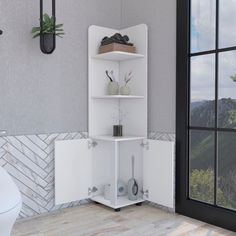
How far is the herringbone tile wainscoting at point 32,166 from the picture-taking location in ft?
8.21

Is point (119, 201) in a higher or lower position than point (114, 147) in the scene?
lower

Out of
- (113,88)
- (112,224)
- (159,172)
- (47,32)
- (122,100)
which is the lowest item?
(112,224)

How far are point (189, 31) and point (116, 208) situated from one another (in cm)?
166

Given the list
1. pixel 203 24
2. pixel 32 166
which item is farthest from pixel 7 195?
pixel 203 24

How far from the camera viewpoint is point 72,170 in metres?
2.83

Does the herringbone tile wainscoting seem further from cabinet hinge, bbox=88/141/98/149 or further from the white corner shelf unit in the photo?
cabinet hinge, bbox=88/141/98/149

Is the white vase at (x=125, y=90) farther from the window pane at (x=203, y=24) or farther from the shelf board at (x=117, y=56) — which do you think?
the window pane at (x=203, y=24)

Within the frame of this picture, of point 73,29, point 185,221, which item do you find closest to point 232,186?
point 185,221

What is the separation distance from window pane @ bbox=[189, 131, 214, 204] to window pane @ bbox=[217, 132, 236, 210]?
0.07m

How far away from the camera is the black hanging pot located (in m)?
2.50

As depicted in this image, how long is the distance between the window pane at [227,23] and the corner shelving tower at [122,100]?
749mm

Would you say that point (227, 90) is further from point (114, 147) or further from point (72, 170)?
point (72, 170)

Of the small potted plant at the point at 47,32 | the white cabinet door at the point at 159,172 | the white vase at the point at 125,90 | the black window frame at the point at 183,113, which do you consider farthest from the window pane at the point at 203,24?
the small potted plant at the point at 47,32

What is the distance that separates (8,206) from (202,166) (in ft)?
5.26
